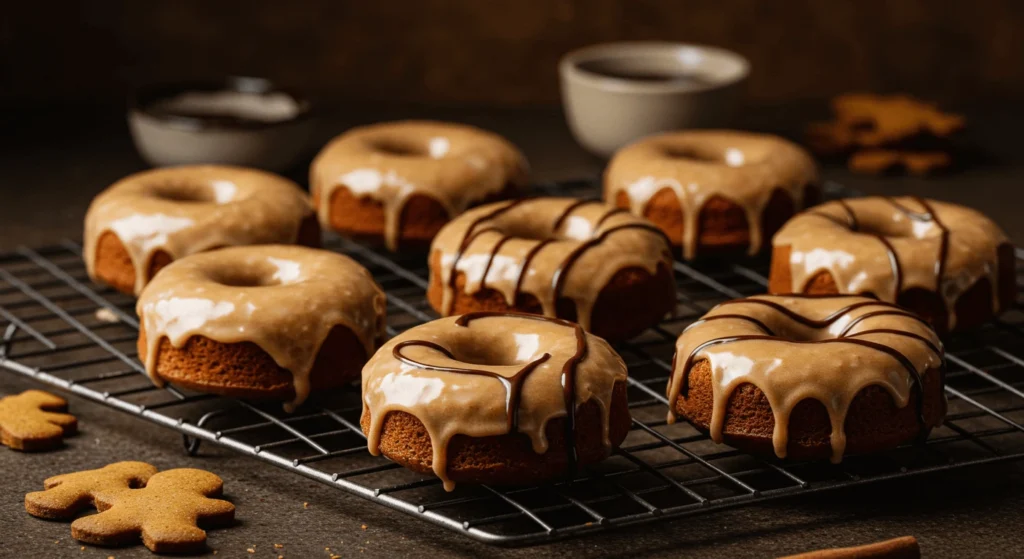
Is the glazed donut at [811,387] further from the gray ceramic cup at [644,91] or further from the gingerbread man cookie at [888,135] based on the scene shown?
the gingerbread man cookie at [888,135]

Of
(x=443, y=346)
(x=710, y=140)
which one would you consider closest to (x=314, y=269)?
(x=443, y=346)

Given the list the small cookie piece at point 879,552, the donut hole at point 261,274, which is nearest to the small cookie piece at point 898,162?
the donut hole at point 261,274

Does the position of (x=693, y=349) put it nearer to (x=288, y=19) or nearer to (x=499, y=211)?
(x=499, y=211)

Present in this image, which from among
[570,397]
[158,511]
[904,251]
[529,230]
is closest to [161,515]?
[158,511]

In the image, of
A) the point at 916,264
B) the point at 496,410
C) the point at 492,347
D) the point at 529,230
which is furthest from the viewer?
the point at 529,230

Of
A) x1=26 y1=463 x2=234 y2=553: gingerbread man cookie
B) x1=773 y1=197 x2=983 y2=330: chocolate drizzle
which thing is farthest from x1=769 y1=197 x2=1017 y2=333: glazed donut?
x1=26 y1=463 x2=234 y2=553: gingerbread man cookie

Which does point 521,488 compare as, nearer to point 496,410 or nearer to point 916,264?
point 496,410

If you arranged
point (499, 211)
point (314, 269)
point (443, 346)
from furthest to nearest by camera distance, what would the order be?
point (499, 211) → point (314, 269) → point (443, 346)
